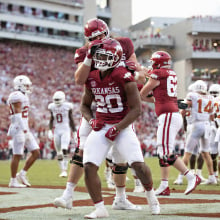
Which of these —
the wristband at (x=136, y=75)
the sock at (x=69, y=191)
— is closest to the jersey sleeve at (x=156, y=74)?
the wristband at (x=136, y=75)

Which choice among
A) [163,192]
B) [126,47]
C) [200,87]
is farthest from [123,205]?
[200,87]

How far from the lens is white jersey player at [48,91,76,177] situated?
1250 centimetres

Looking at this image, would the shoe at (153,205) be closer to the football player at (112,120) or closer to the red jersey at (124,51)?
the football player at (112,120)

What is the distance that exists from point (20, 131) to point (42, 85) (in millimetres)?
24665

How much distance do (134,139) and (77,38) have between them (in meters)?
43.0

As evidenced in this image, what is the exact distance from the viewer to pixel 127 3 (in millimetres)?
54062

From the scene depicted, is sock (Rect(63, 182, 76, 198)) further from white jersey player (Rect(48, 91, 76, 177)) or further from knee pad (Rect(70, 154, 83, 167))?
white jersey player (Rect(48, 91, 76, 177))

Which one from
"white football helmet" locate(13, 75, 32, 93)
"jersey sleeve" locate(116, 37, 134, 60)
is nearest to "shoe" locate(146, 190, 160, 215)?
"jersey sleeve" locate(116, 37, 134, 60)

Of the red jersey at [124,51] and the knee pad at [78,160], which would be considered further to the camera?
the red jersey at [124,51]

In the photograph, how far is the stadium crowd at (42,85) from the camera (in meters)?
25.3

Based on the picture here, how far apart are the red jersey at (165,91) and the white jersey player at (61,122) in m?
5.38

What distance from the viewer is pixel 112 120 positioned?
5.17 metres

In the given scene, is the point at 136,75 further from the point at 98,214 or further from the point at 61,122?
the point at 61,122

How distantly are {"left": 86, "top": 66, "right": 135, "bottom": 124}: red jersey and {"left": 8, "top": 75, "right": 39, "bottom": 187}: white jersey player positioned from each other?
4.11 meters
